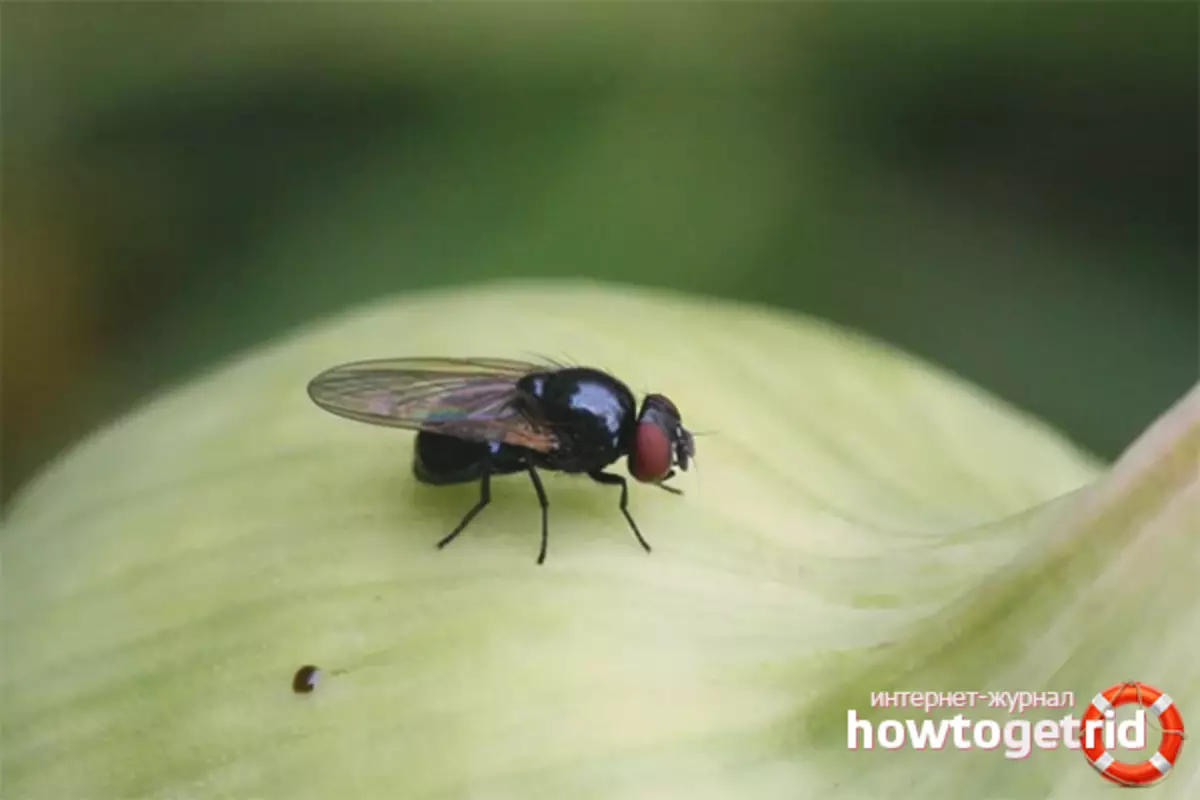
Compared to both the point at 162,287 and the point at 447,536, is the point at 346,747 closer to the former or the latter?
the point at 447,536

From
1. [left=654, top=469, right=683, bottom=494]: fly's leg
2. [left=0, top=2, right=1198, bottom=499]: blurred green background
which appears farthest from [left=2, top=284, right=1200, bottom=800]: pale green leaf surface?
[left=0, top=2, right=1198, bottom=499]: blurred green background

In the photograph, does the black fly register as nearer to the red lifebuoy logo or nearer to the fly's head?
the fly's head

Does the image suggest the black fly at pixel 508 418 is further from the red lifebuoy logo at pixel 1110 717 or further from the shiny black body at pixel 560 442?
the red lifebuoy logo at pixel 1110 717

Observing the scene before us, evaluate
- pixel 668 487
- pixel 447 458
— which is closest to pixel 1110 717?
pixel 668 487

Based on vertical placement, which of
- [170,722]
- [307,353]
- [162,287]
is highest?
[307,353]

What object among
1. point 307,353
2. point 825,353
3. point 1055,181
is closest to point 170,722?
point 307,353

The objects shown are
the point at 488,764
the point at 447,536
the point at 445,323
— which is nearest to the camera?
the point at 488,764

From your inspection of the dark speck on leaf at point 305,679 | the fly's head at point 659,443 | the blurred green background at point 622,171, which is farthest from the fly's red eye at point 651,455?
the blurred green background at point 622,171

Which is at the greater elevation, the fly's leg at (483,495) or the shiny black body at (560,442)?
the shiny black body at (560,442)
